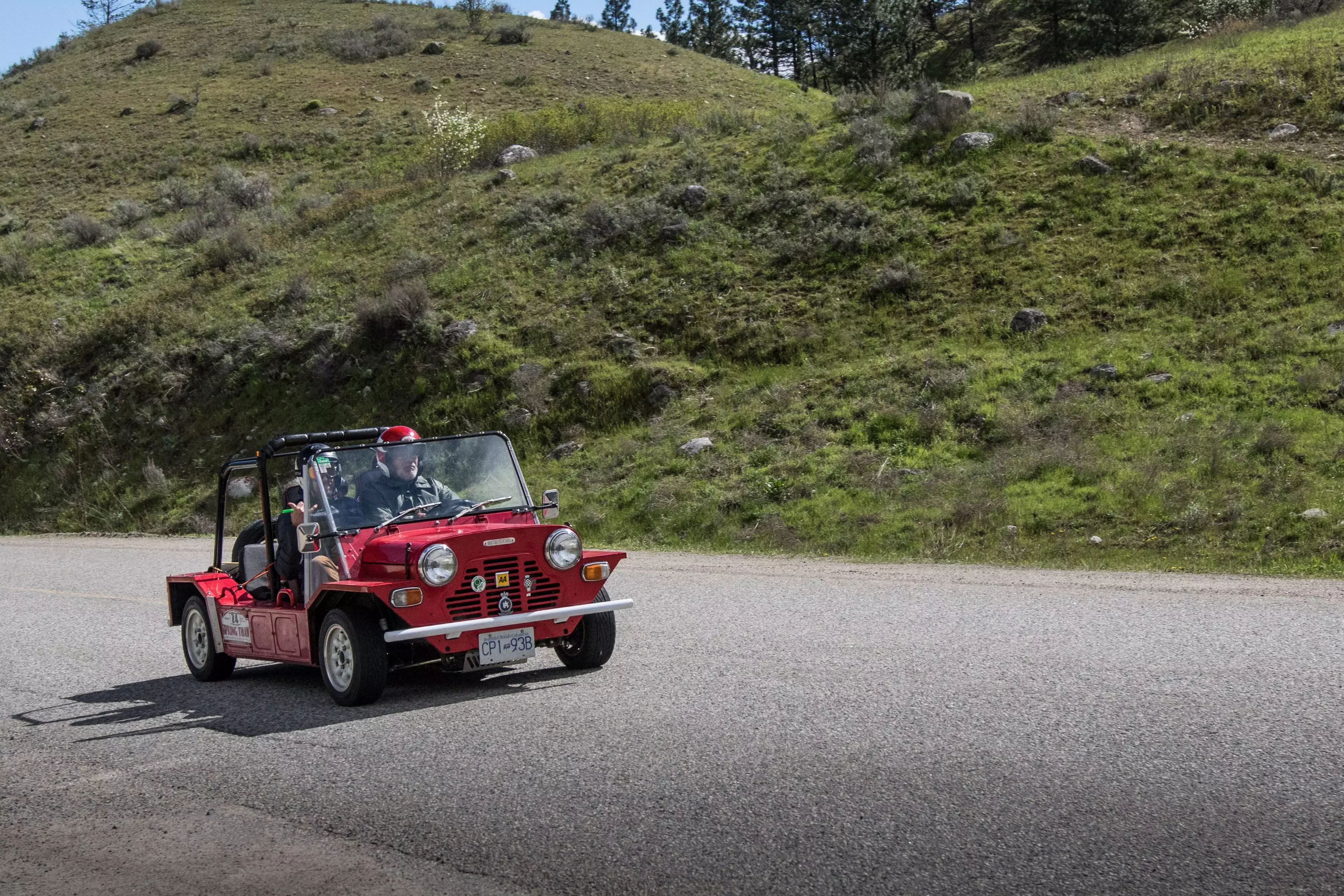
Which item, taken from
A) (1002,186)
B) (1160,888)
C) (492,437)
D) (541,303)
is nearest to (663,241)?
(541,303)

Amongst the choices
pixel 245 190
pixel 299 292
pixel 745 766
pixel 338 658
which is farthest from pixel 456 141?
pixel 745 766

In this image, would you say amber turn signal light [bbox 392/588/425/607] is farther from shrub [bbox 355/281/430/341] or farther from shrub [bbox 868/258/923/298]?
shrub [bbox 355/281/430/341]

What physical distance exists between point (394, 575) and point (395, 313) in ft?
77.3

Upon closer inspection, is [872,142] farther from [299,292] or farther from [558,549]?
[558,549]

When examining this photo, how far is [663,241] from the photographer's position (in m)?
31.0

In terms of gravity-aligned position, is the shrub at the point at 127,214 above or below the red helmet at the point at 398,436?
above

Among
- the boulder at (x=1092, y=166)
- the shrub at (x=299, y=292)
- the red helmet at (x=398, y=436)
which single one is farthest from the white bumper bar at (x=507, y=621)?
the shrub at (x=299, y=292)

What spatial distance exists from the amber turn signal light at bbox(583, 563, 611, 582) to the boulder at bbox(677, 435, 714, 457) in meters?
13.8

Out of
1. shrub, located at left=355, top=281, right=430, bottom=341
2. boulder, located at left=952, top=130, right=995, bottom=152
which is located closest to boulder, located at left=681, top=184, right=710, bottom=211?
boulder, located at left=952, top=130, right=995, bottom=152

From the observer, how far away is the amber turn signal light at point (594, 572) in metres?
8.02

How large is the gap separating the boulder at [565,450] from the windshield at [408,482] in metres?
15.2

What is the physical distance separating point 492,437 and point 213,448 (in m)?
22.9

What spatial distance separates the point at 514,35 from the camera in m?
74.1

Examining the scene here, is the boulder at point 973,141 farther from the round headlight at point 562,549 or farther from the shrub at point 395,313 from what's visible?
the round headlight at point 562,549
